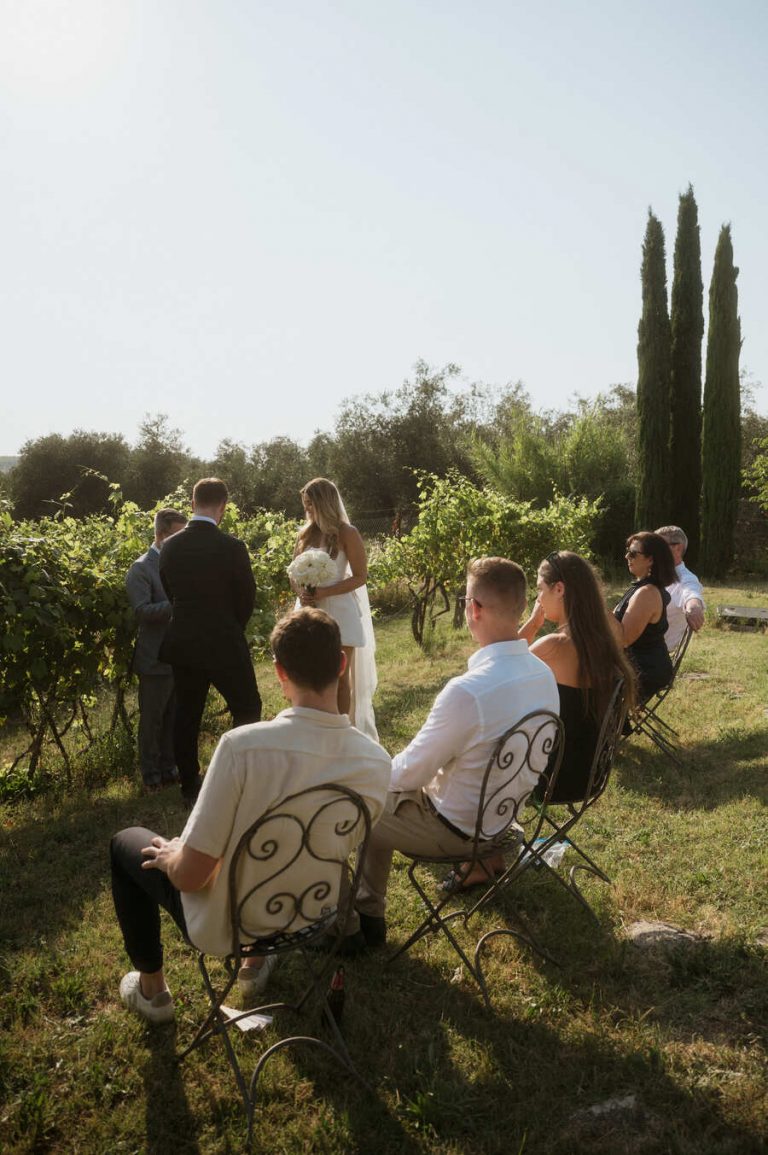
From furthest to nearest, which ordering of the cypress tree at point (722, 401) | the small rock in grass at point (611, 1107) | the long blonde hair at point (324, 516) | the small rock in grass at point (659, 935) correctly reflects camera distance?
the cypress tree at point (722, 401)
the long blonde hair at point (324, 516)
the small rock in grass at point (659, 935)
the small rock in grass at point (611, 1107)

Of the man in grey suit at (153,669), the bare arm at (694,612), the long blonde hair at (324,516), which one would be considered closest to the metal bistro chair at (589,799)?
the long blonde hair at (324,516)

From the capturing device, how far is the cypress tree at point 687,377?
21.1 m

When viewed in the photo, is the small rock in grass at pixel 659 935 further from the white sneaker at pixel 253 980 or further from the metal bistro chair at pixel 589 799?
the white sneaker at pixel 253 980

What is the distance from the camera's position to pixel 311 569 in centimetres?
536

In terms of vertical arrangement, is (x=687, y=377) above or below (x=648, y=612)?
above

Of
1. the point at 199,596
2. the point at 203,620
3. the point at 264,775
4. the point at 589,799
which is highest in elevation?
the point at 199,596

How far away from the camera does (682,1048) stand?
273 centimetres

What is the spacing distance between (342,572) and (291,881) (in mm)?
3388

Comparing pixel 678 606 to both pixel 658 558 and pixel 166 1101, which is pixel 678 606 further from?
pixel 166 1101

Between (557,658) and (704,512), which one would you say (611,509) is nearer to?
(704,512)

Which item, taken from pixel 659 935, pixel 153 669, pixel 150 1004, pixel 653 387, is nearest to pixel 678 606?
pixel 659 935

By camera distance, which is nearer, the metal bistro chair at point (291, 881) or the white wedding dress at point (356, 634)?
the metal bistro chair at point (291, 881)

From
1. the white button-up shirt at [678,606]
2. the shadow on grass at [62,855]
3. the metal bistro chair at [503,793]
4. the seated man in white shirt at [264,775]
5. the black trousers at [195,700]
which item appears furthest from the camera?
the white button-up shirt at [678,606]

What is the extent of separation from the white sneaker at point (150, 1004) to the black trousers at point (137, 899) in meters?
0.12
